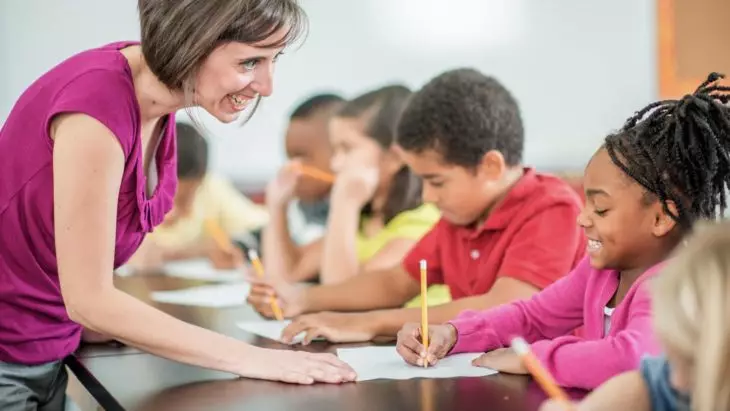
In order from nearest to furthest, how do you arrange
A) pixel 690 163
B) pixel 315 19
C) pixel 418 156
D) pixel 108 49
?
pixel 690 163
pixel 108 49
pixel 418 156
pixel 315 19

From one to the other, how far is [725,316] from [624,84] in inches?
145

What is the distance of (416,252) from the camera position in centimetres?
203

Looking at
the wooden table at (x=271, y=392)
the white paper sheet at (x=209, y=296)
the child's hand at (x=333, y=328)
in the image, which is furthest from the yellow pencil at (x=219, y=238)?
the wooden table at (x=271, y=392)

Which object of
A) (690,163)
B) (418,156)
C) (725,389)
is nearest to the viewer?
(725,389)

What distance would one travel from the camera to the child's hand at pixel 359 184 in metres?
2.46

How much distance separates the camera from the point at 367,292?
2.01 m

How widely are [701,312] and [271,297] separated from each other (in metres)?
1.19

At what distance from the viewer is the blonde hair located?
0.80 metres

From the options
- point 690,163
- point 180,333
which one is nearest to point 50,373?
point 180,333

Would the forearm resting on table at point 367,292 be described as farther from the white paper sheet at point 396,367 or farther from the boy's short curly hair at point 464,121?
the white paper sheet at point 396,367

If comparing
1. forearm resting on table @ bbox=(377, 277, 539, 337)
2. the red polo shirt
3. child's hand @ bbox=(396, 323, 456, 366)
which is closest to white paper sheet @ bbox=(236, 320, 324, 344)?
forearm resting on table @ bbox=(377, 277, 539, 337)

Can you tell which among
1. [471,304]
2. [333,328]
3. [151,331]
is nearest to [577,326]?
[471,304]

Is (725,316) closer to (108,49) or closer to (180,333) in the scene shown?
(180,333)

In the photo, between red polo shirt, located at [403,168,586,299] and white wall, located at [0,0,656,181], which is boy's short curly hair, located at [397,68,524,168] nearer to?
red polo shirt, located at [403,168,586,299]
